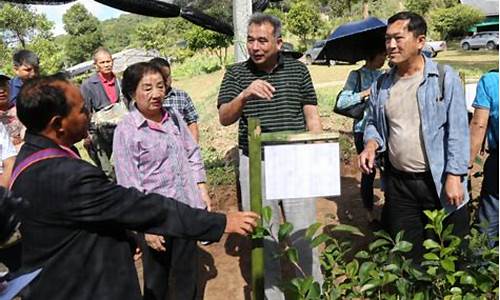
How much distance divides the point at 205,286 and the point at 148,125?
4.44 feet

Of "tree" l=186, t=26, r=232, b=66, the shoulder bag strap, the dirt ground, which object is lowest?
the dirt ground

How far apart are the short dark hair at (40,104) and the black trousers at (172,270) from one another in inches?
40.5

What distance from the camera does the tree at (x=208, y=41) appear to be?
2270cm

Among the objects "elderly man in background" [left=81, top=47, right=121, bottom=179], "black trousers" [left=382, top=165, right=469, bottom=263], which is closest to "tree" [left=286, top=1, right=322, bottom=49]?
"elderly man in background" [left=81, top=47, right=121, bottom=179]

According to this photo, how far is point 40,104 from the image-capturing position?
168cm

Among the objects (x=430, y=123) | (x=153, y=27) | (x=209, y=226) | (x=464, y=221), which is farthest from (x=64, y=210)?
(x=153, y=27)

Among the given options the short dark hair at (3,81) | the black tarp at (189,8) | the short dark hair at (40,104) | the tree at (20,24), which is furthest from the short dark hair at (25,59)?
the tree at (20,24)

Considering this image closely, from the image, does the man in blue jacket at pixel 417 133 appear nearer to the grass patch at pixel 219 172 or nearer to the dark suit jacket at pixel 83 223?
the dark suit jacket at pixel 83 223

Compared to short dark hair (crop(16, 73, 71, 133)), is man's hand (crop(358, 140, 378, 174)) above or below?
below

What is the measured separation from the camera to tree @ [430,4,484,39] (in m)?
32.1

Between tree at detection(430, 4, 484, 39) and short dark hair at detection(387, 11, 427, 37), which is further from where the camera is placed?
tree at detection(430, 4, 484, 39)

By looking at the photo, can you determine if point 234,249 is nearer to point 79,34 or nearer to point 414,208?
point 414,208

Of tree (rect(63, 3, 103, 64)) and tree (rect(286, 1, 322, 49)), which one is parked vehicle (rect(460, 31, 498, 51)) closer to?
tree (rect(286, 1, 322, 49))

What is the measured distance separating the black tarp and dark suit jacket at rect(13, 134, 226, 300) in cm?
412
